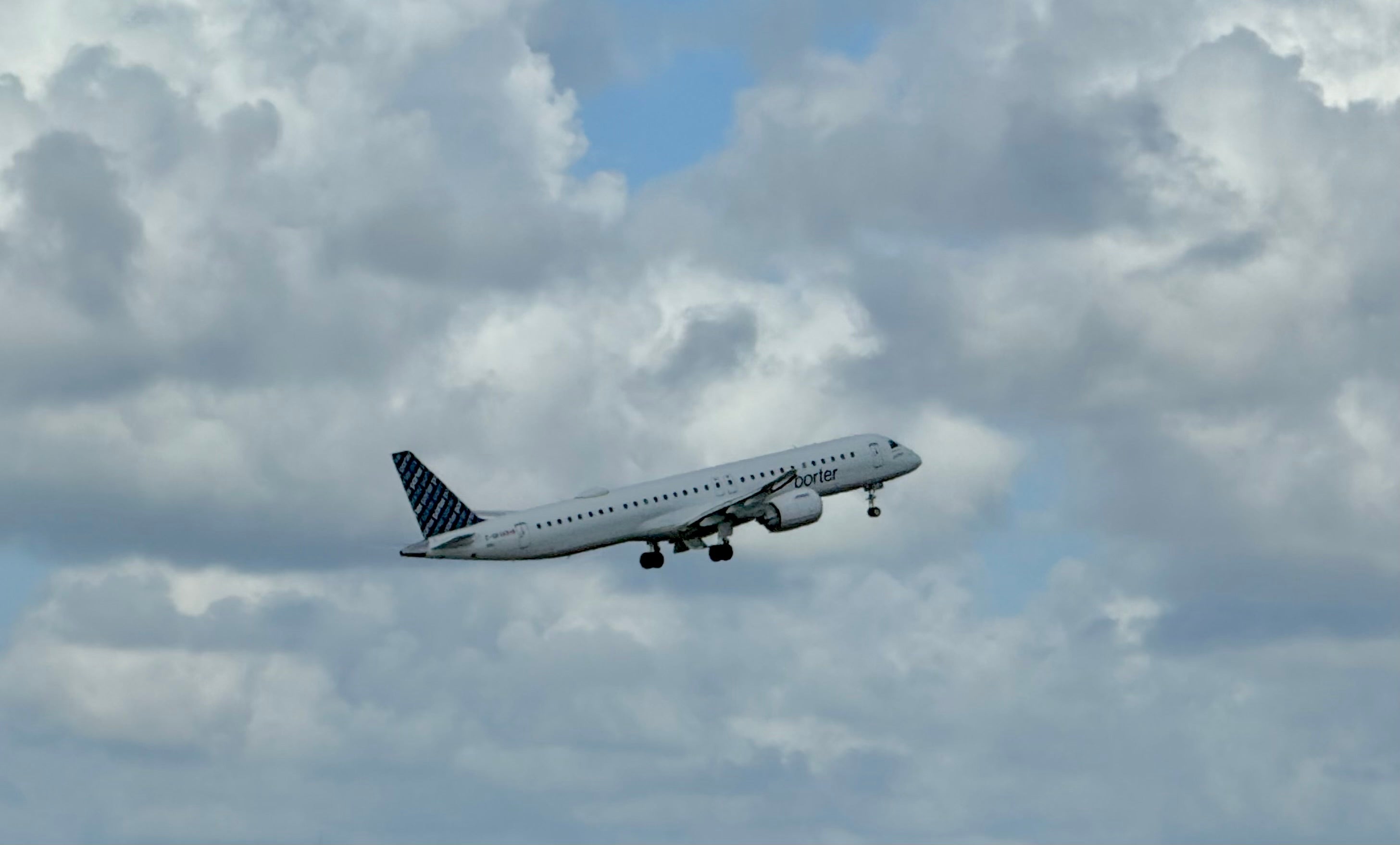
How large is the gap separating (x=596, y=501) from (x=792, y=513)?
14245 mm

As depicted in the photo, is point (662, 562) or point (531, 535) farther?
point (662, 562)

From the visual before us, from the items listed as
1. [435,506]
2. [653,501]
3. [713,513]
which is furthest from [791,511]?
[435,506]

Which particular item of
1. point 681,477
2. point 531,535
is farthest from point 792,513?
point 531,535

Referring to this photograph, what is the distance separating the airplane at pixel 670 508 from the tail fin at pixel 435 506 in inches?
2.5

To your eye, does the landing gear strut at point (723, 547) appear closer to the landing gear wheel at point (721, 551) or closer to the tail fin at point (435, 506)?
the landing gear wheel at point (721, 551)

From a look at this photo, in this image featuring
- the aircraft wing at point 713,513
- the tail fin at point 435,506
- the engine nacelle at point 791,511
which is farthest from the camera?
the engine nacelle at point 791,511

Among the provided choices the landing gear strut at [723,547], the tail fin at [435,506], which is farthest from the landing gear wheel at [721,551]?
the tail fin at [435,506]

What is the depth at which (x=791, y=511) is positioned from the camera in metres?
148

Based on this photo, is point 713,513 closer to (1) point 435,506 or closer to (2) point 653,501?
(2) point 653,501

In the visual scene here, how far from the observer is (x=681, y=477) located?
148 meters

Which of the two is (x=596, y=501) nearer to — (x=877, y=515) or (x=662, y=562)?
(x=662, y=562)

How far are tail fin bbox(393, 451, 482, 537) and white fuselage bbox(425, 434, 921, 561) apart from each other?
668mm

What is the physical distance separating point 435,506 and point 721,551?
22897mm

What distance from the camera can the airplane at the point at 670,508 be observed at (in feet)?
455
